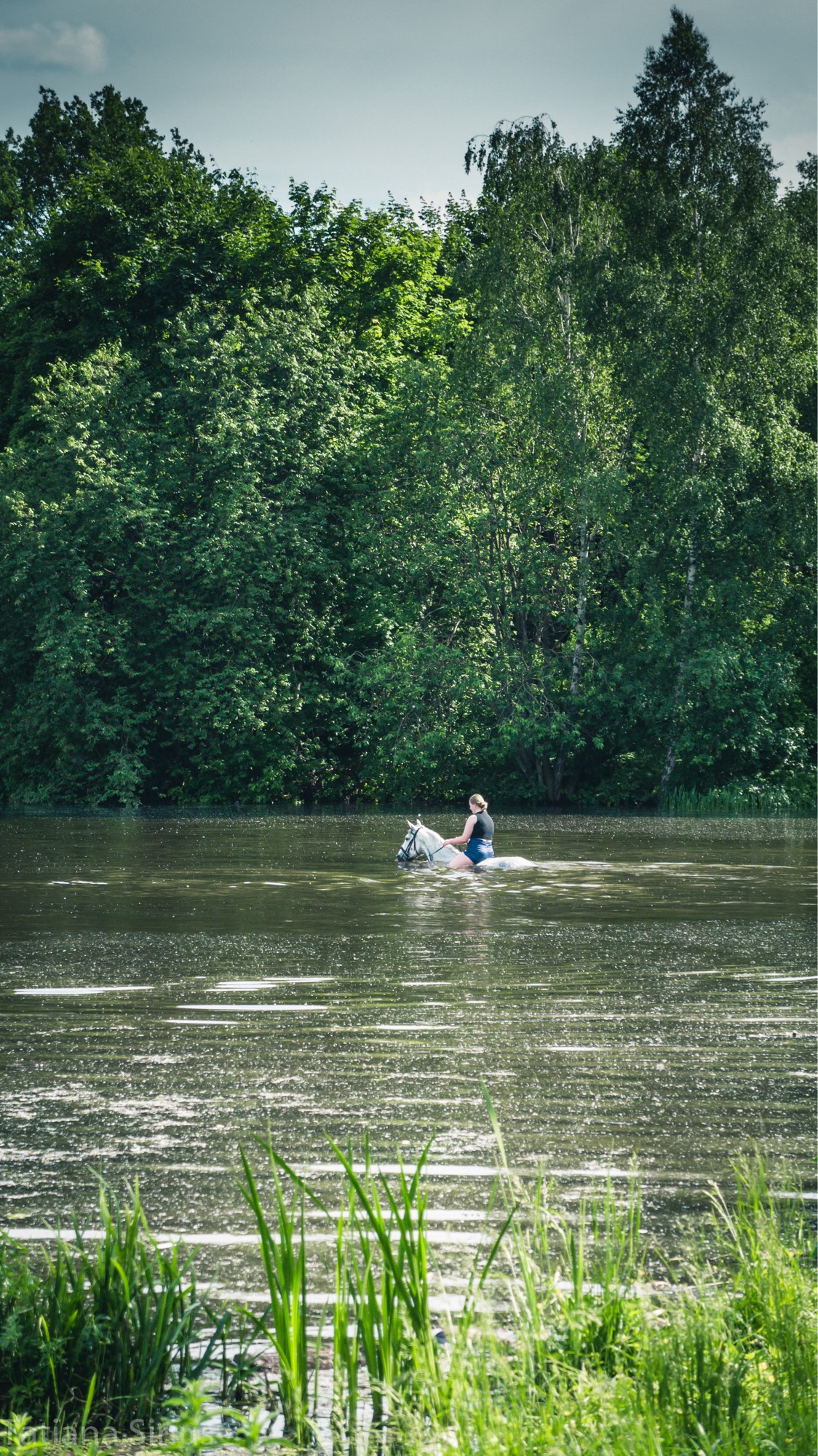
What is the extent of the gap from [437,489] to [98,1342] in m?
37.8

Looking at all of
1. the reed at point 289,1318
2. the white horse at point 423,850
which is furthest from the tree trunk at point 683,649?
the reed at point 289,1318

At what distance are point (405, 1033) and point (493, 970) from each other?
2.80m

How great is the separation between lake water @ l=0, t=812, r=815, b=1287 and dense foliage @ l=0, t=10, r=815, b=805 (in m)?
18.8

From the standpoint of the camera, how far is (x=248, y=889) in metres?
19.0

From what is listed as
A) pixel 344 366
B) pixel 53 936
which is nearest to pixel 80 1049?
pixel 53 936

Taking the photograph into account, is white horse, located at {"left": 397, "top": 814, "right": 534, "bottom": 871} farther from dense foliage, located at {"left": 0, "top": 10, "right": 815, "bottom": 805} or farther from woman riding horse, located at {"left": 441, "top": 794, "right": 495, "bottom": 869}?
dense foliage, located at {"left": 0, "top": 10, "right": 815, "bottom": 805}

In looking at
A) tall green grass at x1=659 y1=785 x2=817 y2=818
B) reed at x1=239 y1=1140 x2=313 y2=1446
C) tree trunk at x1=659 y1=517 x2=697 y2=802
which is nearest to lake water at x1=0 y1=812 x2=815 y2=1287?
reed at x1=239 y1=1140 x2=313 y2=1446

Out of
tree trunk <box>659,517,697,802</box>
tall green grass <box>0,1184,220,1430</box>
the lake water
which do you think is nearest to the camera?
tall green grass <box>0,1184,220,1430</box>

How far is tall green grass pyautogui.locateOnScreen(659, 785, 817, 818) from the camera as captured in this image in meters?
37.3

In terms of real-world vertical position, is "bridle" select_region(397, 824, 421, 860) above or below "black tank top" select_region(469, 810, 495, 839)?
below

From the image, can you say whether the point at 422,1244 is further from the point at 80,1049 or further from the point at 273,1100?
the point at 80,1049

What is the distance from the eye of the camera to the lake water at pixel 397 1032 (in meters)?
6.65

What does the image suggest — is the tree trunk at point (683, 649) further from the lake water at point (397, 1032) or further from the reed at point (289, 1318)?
the reed at point (289, 1318)

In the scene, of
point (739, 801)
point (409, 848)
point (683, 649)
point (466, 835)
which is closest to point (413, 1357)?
point (466, 835)
